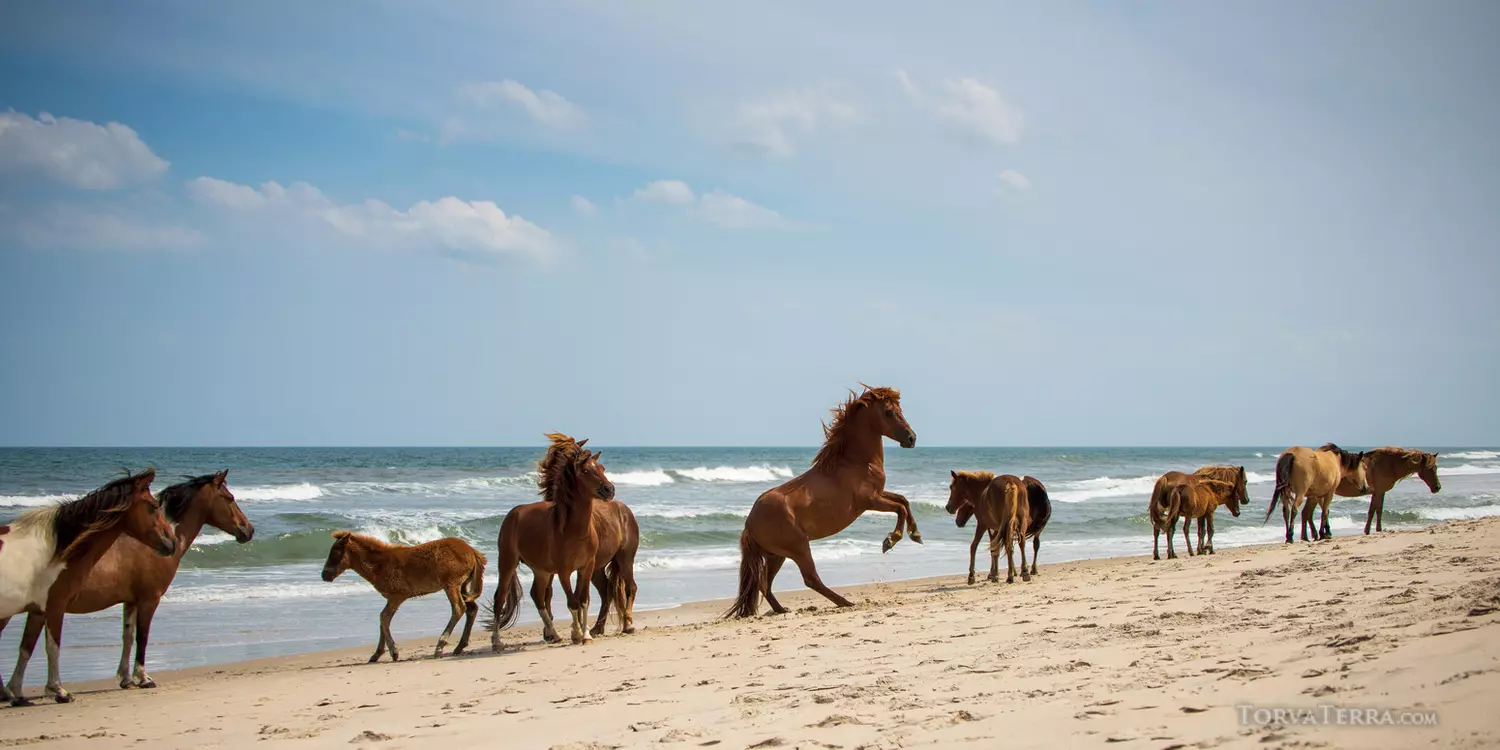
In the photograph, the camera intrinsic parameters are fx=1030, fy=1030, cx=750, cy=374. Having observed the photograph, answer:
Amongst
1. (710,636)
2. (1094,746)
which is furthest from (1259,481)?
(1094,746)

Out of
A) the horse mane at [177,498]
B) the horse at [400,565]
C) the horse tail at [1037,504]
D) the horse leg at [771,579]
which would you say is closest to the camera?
the horse mane at [177,498]

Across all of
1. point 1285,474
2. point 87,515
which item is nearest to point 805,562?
point 87,515

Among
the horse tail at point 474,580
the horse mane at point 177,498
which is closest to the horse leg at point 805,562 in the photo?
the horse tail at point 474,580

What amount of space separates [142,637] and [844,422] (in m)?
6.70

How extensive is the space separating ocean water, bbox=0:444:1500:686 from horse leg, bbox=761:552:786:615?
8.60ft

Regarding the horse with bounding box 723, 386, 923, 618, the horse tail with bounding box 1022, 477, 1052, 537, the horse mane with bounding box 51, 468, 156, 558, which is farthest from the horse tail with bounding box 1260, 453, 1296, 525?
the horse mane with bounding box 51, 468, 156, 558

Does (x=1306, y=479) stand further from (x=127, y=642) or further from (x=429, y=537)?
(x=429, y=537)

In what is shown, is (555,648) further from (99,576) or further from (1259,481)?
(1259,481)

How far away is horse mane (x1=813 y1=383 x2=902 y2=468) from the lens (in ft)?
35.8

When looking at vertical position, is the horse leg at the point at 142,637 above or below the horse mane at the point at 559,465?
below

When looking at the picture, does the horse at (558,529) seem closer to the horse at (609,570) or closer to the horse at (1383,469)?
the horse at (609,570)

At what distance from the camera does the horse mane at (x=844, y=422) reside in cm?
1092

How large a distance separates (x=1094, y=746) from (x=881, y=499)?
666 cm

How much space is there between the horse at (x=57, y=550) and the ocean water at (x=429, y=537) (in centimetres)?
166
